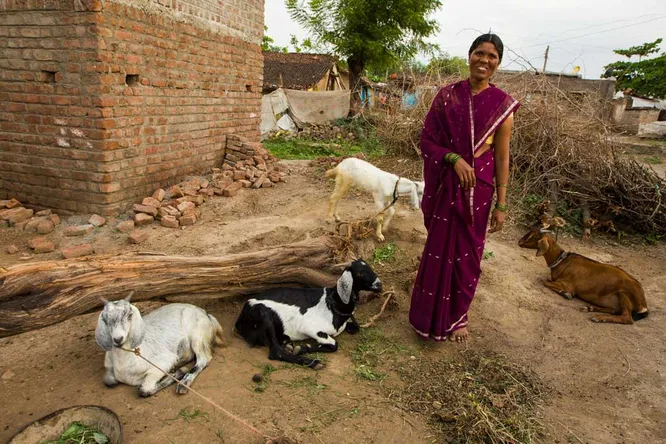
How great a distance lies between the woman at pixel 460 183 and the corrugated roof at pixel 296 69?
16.7m

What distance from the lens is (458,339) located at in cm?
338

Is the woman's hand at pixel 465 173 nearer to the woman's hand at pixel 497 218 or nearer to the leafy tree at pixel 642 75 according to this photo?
the woman's hand at pixel 497 218

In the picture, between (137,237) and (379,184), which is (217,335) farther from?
(379,184)

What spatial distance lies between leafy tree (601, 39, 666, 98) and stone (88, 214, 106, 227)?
2643 centimetres

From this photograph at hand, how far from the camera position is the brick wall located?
15.3 ft

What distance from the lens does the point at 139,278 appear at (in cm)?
299

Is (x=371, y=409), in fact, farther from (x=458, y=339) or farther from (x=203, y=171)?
(x=203, y=171)

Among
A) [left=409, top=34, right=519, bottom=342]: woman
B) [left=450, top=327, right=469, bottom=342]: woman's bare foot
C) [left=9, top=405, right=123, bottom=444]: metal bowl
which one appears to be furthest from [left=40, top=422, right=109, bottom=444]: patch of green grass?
[left=450, top=327, right=469, bottom=342]: woman's bare foot

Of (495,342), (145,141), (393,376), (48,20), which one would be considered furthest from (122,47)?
(495,342)

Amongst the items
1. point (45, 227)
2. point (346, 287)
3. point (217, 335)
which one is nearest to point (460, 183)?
point (346, 287)

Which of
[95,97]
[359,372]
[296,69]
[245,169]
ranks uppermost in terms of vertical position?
[296,69]

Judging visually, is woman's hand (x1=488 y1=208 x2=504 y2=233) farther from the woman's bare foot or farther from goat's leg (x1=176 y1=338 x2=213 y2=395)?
goat's leg (x1=176 y1=338 x2=213 y2=395)

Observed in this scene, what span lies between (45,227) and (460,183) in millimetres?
4504

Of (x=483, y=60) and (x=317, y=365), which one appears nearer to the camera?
(x=483, y=60)
